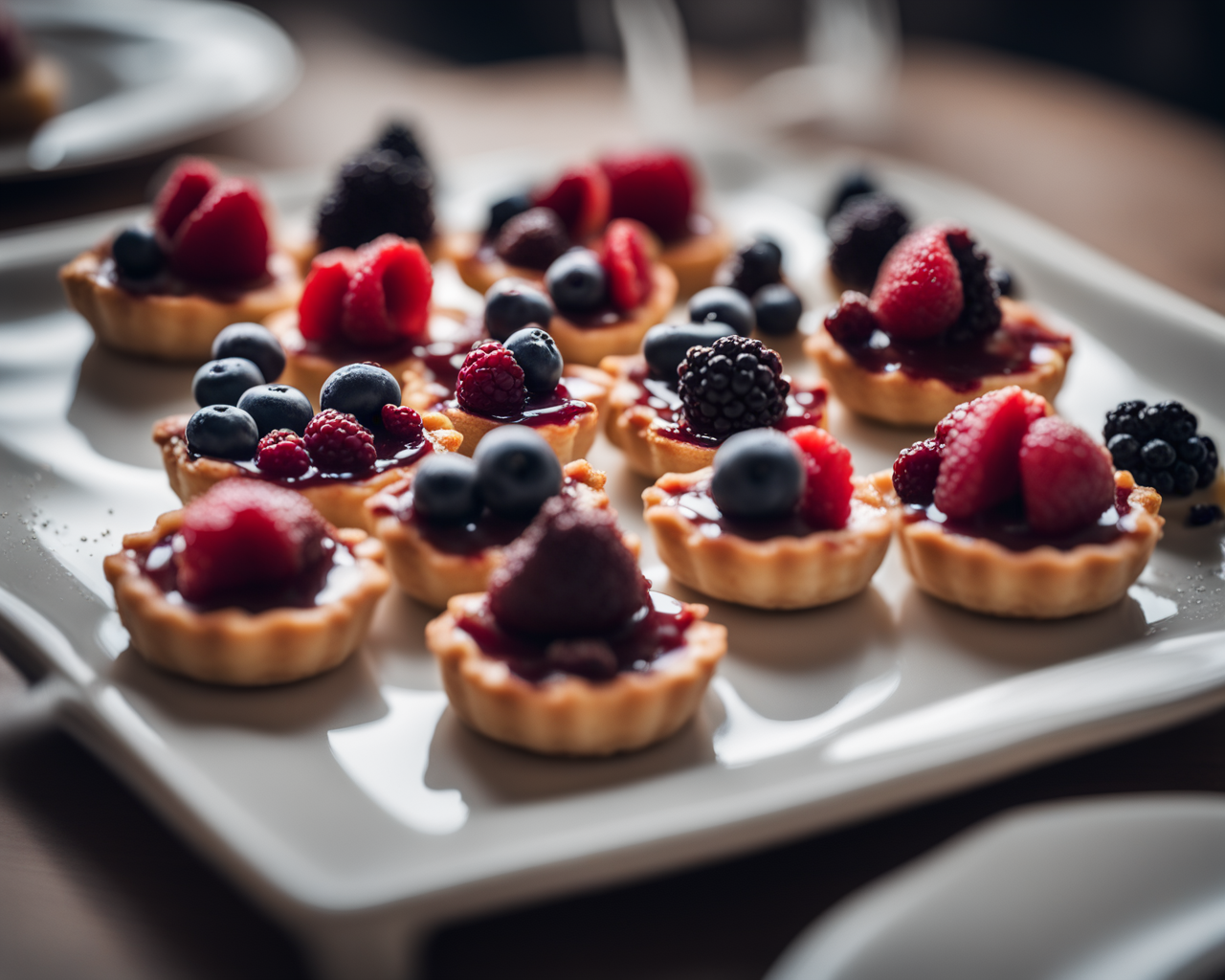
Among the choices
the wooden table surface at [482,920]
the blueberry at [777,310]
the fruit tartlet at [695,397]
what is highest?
the fruit tartlet at [695,397]

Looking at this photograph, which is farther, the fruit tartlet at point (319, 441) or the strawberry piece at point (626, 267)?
the strawberry piece at point (626, 267)

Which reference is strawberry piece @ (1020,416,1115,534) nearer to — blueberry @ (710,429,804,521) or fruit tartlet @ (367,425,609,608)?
blueberry @ (710,429,804,521)

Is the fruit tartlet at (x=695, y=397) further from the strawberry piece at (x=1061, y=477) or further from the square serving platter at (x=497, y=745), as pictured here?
the strawberry piece at (x=1061, y=477)

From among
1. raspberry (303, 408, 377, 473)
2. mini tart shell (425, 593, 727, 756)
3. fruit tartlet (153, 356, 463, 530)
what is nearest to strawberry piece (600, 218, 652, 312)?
fruit tartlet (153, 356, 463, 530)

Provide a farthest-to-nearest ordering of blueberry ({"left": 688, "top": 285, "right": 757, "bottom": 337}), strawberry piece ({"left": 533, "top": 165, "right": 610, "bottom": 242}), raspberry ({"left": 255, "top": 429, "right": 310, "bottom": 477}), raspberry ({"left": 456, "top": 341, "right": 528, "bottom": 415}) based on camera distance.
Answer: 1. strawberry piece ({"left": 533, "top": 165, "right": 610, "bottom": 242})
2. blueberry ({"left": 688, "top": 285, "right": 757, "bottom": 337})
3. raspberry ({"left": 456, "top": 341, "right": 528, "bottom": 415})
4. raspberry ({"left": 255, "top": 429, "right": 310, "bottom": 477})

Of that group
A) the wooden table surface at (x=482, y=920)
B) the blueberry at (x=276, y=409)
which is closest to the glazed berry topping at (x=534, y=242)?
the blueberry at (x=276, y=409)

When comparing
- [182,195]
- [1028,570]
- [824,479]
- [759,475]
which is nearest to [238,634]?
[759,475]

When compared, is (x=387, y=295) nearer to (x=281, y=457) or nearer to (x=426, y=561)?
(x=281, y=457)

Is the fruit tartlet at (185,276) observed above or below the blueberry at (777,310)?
above

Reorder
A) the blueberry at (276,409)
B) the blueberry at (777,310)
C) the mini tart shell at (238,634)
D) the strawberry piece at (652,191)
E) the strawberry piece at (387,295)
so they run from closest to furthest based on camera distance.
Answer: the mini tart shell at (238,634), the blueberry at (276,409), the strawberry piece at (387,295), the blueberry at (777,310), the strawberry piece at (652,191)
